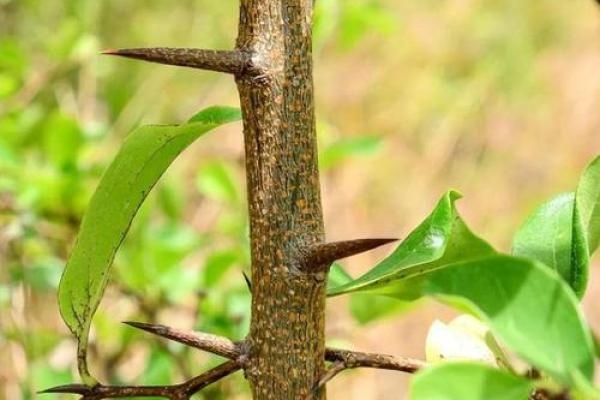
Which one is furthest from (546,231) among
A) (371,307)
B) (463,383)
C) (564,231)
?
(371,307)

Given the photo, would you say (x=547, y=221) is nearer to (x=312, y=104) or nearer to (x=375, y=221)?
(x=312, y=104)

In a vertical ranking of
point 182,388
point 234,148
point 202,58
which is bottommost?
point 182,388

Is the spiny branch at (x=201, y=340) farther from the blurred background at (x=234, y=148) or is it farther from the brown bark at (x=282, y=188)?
the blurred background at (x=234, y=148)

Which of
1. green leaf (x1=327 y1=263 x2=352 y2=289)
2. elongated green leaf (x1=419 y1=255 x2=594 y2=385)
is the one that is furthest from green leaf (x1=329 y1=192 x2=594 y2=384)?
green leaf (x1=327 y1=263 x2=352 y2=289)

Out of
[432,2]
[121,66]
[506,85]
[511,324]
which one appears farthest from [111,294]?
[432,2]

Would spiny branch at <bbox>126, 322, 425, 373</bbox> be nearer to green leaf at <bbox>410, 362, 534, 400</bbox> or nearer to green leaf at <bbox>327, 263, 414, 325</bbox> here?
green leaf at <bbox>410, 362, 534, 400</bbox>

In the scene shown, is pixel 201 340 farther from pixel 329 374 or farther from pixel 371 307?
pixel 371 307
